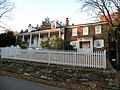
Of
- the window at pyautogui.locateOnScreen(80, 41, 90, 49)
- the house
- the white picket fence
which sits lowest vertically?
the white picket fence

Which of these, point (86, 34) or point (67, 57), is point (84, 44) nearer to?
point (86, 34)

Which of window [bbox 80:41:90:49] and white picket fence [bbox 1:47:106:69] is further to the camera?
window [bbox 80:41:90:49]

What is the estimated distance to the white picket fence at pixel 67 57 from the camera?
1207 cm

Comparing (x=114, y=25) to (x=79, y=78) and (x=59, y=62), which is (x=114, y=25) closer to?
(x=59, y=62)

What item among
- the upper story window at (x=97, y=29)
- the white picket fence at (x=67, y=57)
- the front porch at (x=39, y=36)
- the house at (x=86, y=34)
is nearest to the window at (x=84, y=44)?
the house at (x=86, y=34)

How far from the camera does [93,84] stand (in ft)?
35.9

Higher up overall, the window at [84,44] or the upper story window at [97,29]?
the upper story window at [97,29]

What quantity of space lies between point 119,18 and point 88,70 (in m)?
9.39

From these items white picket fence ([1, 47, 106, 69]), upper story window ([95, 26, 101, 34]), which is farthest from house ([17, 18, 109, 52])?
white picket fence ([1, 47, 106, 69])

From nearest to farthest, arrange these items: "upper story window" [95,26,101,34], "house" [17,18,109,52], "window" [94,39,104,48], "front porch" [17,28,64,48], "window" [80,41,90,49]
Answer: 1. "house" [17,18,109,52]
2. "window" [94,39,104,48]
3. "upper story window" [95,26,101,34]
4. "window" [80,41,90,49]
5. "front porch" [17,28,64,48]

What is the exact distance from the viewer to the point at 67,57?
13.6 meters

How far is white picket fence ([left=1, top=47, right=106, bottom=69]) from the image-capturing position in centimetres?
1207

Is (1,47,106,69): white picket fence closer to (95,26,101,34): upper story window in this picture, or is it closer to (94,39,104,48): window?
(94,39,104,48): window

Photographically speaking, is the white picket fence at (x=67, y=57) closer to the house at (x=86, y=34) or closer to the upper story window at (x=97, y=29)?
the house at (x=86, y=34)
